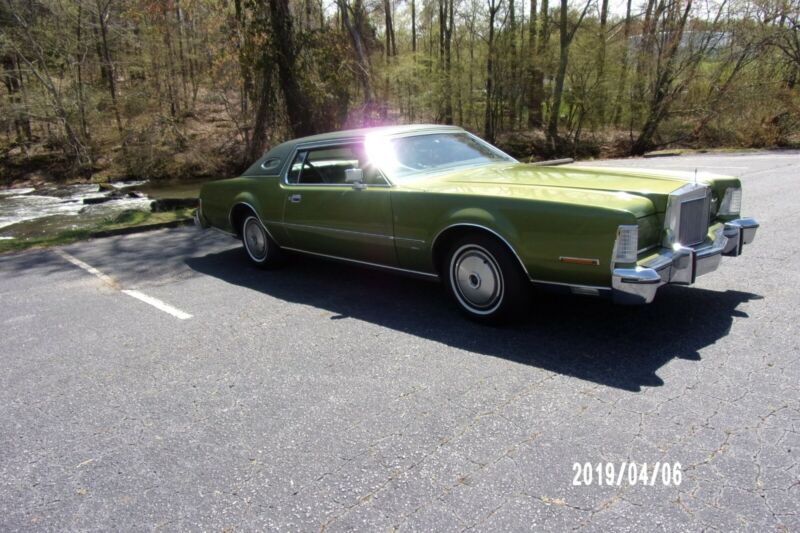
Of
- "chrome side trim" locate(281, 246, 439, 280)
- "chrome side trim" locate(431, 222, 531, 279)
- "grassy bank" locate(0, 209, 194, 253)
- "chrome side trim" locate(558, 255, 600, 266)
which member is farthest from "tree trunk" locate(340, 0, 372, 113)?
"chrome side trim" locate(558, 255, 600, 266)

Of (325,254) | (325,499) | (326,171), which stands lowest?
(325,499)

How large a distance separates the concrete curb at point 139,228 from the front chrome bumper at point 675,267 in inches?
305

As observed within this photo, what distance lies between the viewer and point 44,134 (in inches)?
950

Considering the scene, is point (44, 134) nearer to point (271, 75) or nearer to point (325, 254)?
point (271, 75)

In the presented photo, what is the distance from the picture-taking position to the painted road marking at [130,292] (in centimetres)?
495

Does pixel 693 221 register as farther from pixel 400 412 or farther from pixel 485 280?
pixel 400 412

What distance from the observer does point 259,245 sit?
20.7ft

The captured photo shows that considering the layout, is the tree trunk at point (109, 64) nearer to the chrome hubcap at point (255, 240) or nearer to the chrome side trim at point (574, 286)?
the chrome hubcap at point (255, 240)

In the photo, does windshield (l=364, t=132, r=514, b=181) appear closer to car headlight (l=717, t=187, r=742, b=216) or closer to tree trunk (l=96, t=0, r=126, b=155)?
car headlight (l=717, t=187, r=742, b=216)

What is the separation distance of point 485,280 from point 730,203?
2.15 metres

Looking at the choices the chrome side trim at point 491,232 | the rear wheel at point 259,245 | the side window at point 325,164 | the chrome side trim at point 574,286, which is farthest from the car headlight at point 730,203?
the rear wheel at point 259,245

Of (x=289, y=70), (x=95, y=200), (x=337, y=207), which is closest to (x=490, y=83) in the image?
(x=289, y=70)

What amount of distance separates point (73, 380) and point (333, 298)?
2148 millimetres

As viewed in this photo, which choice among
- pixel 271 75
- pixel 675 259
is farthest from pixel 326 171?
pixel 271 75
